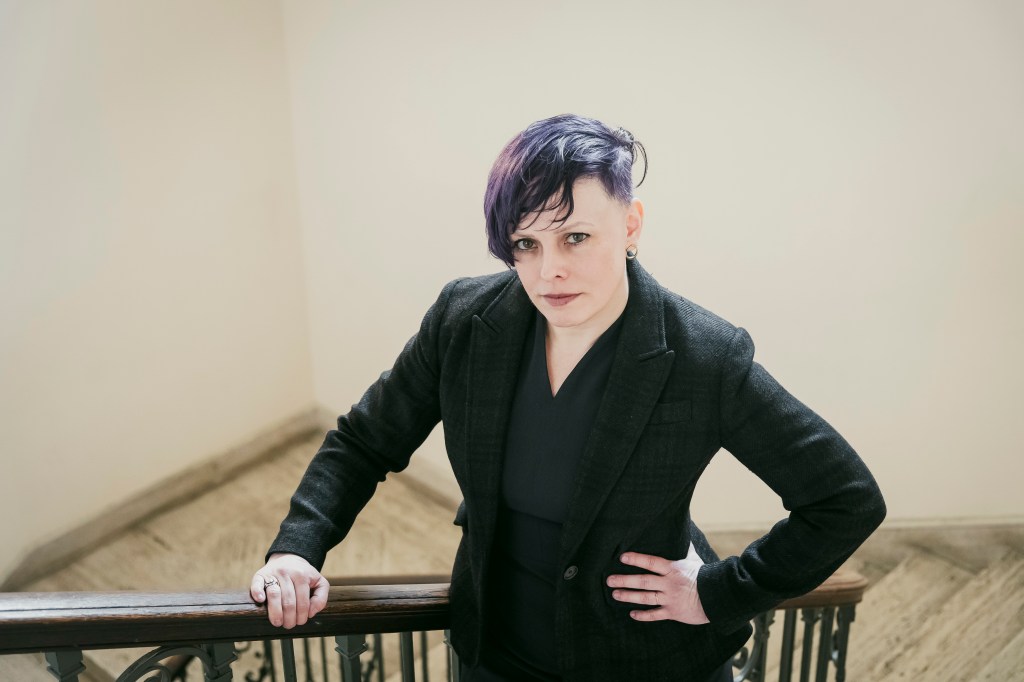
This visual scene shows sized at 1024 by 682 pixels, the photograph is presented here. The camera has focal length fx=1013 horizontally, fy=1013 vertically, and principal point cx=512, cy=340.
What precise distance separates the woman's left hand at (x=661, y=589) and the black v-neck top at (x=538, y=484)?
13 cm

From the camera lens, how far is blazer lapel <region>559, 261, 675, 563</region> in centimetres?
175

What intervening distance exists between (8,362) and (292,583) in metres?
2.88

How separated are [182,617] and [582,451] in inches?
28.5

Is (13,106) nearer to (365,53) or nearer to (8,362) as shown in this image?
(8,362)

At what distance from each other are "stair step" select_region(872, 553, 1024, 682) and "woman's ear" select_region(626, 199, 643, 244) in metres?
2.44

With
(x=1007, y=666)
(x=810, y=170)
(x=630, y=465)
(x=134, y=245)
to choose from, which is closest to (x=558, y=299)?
(x=630, y=465)

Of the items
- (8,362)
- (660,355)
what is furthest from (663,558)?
(8,362)

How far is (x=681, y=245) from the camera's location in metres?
4.04

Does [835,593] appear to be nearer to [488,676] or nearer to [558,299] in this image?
[488,676]

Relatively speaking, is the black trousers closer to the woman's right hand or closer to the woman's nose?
the woman's right hand

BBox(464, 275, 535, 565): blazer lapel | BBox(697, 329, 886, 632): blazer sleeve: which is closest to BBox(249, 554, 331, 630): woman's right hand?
BBox(464, 275, 535, 565): blazer lapel

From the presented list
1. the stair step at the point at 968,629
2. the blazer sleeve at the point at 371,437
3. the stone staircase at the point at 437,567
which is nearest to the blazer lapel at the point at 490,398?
the blazer sleeve at the point at 371,437

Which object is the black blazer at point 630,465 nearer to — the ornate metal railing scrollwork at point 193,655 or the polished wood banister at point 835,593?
the ornate metal railing scrollwork at point 193,655

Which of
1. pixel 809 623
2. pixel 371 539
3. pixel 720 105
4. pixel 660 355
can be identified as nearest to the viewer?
pixel 660 355
